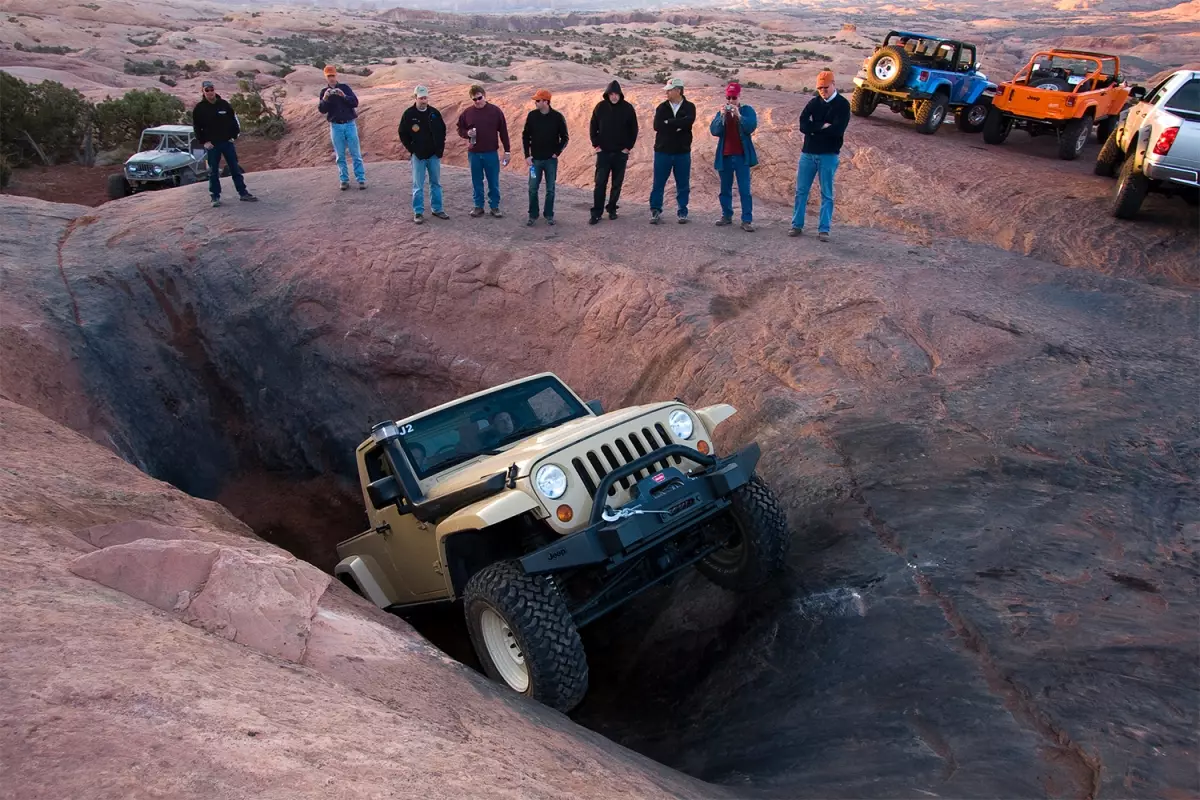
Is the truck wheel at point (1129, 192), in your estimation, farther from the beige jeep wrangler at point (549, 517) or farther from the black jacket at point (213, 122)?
the black jacket at point (213, 122)

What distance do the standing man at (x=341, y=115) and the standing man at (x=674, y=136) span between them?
429 centimetres

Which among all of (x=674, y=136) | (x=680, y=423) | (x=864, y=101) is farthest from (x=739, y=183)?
(x=864, y=101)

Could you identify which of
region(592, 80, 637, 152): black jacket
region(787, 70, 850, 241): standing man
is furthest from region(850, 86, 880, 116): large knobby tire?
region(592, 80, 637, 152): black jacket

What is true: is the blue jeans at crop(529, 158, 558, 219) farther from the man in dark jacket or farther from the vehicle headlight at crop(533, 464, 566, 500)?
the vehicle headlight at crop(533, 464, 566, 500)

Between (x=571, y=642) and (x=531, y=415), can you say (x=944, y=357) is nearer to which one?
(x=531, y=415)

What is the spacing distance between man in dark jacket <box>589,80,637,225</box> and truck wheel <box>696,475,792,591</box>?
6211 mm

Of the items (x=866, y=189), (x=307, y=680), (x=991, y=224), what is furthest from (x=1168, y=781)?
(x=866, y=189)

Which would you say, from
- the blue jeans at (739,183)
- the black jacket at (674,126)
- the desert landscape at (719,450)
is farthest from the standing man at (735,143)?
the desert landscape at (719,450)

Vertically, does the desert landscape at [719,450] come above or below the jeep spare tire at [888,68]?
below

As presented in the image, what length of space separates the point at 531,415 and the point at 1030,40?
213 ft

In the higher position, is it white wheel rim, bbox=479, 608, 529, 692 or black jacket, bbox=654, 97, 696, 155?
black jacket, bbox=654, 97, 696, 155

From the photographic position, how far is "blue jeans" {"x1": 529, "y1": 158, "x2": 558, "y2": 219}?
10.9 metres

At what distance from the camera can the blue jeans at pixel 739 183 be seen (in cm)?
1045

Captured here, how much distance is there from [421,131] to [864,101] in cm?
1043
